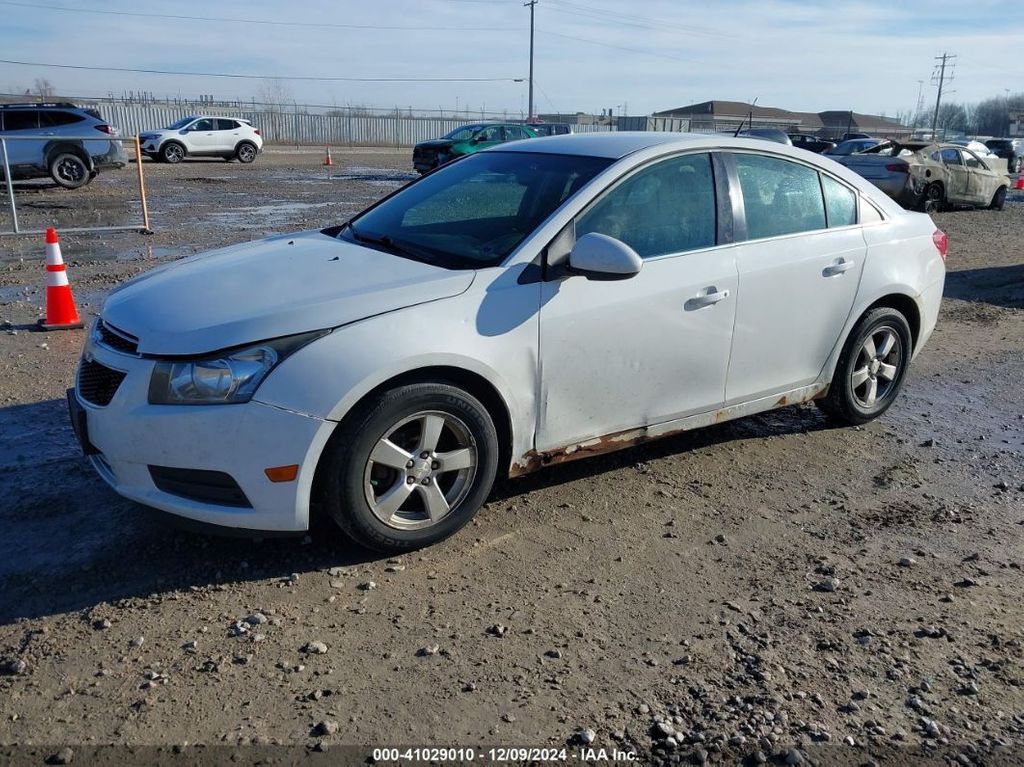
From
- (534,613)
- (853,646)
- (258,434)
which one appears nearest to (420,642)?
(534,613)

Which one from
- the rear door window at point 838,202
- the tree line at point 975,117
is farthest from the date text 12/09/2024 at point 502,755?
the tree line at point 975,117

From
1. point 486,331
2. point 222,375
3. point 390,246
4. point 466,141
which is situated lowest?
point 222,375

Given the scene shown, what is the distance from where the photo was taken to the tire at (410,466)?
346cm

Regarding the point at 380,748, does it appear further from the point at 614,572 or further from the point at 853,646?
the point at 853,646

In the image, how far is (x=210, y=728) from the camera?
2.67 meters

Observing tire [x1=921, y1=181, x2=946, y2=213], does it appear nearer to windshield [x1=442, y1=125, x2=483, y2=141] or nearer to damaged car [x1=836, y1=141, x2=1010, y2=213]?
damaged car [x1=836, y1=141, x2=1010, y2=213]

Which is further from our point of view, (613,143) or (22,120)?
(22,120)

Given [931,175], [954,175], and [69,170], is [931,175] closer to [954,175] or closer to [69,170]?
[954,175]

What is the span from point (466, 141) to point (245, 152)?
9.92 metres

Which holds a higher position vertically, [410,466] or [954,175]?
[954,175]

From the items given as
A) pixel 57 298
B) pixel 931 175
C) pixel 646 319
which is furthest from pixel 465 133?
pixel 646 319

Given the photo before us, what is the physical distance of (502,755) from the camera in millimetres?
2602

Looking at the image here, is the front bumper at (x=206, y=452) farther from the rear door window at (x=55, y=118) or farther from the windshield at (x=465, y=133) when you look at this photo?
the windshield at (x=465, y=133)

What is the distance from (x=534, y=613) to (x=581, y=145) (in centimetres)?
251
